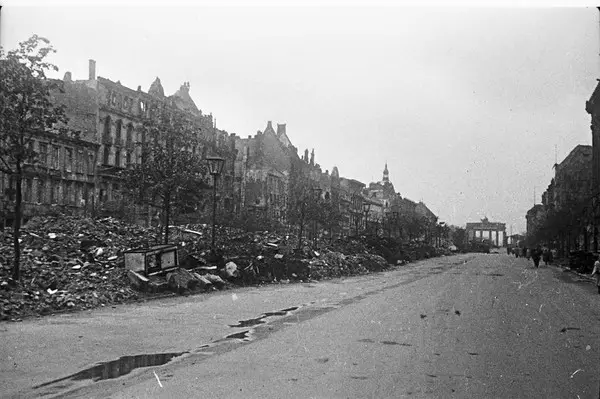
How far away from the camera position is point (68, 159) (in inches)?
1980

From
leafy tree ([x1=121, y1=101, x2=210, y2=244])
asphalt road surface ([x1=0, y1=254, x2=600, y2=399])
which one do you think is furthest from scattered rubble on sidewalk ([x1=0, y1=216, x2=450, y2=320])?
leafy tree ([x1=121, y1=101, x2=210, y2=244])

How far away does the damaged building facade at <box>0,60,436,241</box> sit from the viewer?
147 feet

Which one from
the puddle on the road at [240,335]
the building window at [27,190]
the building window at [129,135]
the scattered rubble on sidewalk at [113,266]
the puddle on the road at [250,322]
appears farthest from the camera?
the building window at [129,135]

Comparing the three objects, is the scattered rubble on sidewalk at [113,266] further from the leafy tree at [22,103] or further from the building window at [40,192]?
the building window at [40,192]

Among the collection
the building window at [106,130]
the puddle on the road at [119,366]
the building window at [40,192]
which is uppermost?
the building window at [106,130]

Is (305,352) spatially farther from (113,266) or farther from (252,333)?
(113,266)

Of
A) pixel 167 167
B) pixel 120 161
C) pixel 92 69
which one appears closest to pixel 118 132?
pixel 120 161

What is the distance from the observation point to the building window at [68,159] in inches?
1966

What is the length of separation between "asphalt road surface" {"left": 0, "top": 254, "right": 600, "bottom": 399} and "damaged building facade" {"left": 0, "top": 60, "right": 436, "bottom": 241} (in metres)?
15.8

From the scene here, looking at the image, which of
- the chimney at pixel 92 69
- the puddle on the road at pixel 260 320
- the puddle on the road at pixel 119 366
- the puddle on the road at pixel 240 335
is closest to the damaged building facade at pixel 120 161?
the chimney at pixel 92 69

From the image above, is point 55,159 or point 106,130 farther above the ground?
point 106,130

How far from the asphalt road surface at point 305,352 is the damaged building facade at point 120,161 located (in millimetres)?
15826

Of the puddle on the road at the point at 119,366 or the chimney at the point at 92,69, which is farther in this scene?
the chimney at the point at 92,69

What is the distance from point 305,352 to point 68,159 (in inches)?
1791
